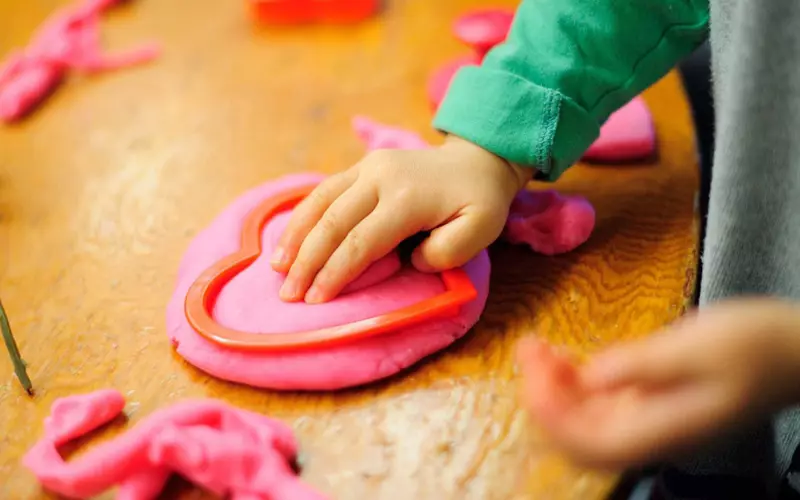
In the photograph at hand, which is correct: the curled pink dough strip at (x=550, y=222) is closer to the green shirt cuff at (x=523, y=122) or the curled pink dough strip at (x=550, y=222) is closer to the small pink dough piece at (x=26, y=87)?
the green shirt cuff at (x=523, y=122)

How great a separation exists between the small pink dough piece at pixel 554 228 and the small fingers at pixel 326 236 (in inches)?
4.5

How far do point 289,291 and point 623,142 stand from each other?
1.04ft

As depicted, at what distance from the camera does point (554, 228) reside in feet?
1.75

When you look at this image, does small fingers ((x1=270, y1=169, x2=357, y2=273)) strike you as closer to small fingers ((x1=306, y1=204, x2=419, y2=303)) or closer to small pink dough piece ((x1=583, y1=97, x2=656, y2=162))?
small fingers ((x1=306, y1=204, x2=419, y2=303))

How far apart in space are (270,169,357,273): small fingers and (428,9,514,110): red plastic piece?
219 millimetres

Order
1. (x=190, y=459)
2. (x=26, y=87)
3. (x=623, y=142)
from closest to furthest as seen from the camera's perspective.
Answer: (x=190, y=459) → (x=623, y=142) → (x=26, y=87)

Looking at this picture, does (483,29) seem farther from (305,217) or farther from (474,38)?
(305,217)

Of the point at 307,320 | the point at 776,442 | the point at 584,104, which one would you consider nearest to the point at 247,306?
the point at 307,320

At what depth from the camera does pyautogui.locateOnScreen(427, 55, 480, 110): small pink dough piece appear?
69 cm

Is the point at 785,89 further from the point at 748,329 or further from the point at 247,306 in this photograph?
the point at 247,306

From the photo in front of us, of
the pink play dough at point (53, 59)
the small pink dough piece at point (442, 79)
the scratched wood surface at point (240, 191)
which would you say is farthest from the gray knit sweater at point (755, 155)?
the pink play dough at point (53, 59)

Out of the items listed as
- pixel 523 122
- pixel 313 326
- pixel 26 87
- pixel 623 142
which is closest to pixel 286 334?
pixel 313 326

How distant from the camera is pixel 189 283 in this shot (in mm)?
503

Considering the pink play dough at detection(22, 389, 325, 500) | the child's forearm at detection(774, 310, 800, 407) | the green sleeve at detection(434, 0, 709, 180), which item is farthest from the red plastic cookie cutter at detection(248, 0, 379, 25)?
the child's forearm at detection(774, 310, 800, 407)
